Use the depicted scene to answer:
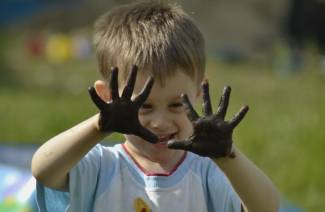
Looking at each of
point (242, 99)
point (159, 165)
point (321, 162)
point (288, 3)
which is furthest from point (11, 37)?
point (159, 165)

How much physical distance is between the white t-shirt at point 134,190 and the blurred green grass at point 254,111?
8.65ft

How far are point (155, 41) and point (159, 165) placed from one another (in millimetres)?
350

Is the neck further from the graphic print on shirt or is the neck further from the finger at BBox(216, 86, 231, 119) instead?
the finger at BBox(216, 86, 231, 119)

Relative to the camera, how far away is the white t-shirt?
7.89ft

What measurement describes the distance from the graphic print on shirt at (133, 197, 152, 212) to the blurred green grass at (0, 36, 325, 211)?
2720 millimetres

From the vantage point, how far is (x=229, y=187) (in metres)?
2.41

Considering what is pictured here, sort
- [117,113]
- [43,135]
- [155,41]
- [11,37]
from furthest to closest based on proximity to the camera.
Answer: [11,37] < [43,135] < [155,41] < [117,113]

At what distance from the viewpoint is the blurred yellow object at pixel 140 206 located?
2396mm

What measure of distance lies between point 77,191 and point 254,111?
5649 millimetres

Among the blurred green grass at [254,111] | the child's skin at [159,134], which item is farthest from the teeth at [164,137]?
the blurred green grass at [254,111]

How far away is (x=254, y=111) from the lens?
26.1 ft

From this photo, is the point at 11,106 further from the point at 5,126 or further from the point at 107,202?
the point at 107,202

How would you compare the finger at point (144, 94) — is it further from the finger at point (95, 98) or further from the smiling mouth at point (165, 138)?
the smiling mouth at point (165, 138)

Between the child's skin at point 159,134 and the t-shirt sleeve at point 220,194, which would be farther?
the t-shirt sleeve at point 220,194
